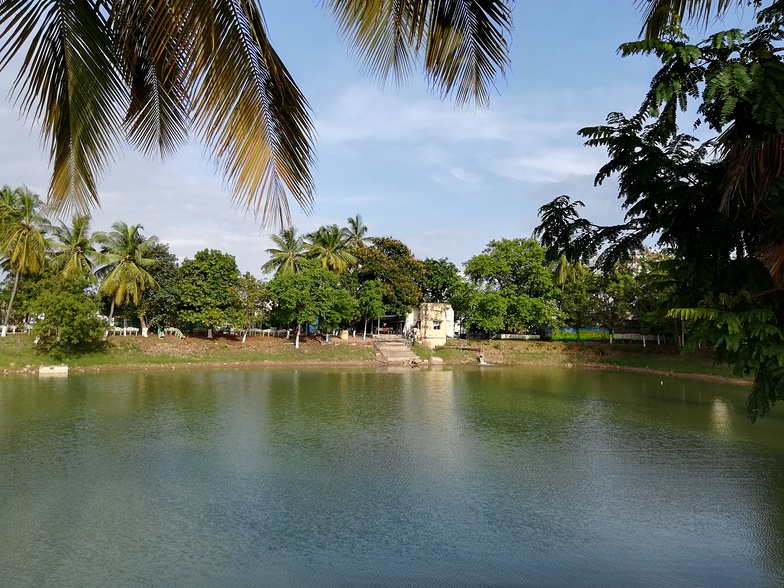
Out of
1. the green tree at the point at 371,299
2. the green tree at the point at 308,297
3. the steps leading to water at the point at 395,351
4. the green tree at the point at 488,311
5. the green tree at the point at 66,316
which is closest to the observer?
the green tree at the point at 66,316

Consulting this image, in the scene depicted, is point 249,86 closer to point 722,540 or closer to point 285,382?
point 722,540

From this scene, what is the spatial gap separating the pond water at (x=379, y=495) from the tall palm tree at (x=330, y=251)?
70.6 feet

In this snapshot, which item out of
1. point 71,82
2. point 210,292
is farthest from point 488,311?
point 71,82

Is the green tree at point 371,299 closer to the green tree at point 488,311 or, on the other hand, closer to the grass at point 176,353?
the grass at point 176,353

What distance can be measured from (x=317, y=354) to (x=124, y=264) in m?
11.7

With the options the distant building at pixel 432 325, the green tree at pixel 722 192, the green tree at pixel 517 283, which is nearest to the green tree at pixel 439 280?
the green tree at pixel 517 283

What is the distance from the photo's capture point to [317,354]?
30984 millimetres

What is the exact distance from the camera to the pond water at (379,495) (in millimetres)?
6461

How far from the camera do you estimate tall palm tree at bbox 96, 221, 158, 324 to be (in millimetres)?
28489

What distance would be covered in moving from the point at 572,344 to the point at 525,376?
11.1 meters

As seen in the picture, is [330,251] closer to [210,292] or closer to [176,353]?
[210,292]

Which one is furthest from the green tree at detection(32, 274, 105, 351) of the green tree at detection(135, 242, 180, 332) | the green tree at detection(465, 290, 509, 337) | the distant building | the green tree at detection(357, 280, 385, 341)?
the green tree at detection(465, 290, 509, 337)

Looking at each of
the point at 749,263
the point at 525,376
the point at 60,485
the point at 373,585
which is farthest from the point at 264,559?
the point at 525,376

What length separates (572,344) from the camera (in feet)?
121
